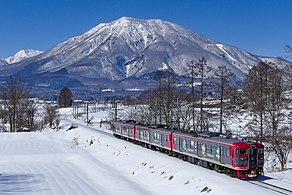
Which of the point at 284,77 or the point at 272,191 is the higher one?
the point at 284,77

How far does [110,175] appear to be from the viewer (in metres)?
33.8

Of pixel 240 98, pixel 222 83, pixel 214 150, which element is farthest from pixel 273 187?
pixel 240 98

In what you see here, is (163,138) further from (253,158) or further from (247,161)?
(247,161)

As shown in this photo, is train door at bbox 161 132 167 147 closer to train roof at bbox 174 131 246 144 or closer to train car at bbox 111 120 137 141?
train roof at bbox 174 131 246 144

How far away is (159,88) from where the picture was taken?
2116 inches

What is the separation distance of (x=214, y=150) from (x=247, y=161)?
3.42 meters

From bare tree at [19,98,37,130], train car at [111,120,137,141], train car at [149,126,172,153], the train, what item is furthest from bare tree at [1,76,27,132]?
the train

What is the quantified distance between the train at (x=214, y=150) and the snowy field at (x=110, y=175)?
Result: 1.05m

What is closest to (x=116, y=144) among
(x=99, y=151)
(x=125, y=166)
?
(x=99, y=151)

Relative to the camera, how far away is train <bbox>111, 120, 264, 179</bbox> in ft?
91.8

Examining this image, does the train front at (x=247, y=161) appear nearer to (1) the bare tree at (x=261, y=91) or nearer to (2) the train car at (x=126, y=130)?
(1) the bare tree at (x=261, y=91)

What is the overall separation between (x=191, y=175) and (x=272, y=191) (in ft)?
18.6

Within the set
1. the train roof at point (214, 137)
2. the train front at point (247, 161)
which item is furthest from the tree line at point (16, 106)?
the train front at point (247, 161)

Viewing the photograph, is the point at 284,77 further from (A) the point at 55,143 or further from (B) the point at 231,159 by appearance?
(A) the point at 55,143
